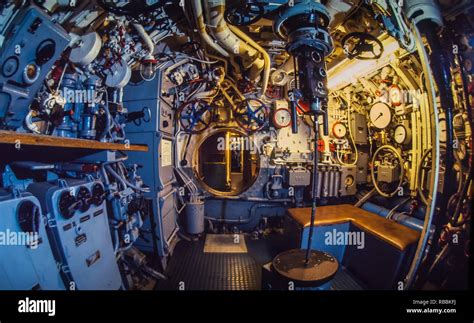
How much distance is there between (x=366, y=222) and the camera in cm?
328

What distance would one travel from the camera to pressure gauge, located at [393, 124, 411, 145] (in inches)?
158

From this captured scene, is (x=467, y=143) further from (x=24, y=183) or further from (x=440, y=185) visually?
(x=24, y=183)

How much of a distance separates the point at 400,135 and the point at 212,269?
4.68m

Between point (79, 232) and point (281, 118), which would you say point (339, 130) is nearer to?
point (281, 118)

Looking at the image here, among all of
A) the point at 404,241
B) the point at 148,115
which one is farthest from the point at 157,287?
the point at 404,241

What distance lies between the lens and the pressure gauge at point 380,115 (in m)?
4.34

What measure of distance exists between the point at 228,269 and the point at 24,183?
120 inches

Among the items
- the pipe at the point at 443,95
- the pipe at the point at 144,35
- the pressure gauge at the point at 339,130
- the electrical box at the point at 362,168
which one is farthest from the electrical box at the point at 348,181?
the pipe at the point at 144,35

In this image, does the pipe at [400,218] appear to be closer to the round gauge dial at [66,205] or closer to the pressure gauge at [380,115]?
the pressure gauge at [380,115]

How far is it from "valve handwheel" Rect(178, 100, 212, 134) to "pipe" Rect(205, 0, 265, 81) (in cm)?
131

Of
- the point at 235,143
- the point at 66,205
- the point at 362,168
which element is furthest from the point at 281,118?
the point at 66,205

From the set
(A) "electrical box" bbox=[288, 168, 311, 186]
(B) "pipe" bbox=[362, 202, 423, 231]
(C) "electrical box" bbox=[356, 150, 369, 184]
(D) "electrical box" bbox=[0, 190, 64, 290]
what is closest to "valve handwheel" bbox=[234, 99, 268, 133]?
(A) "electrical box" bbox=[288, 168, 311, 186]

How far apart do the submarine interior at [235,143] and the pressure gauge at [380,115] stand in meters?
0.03

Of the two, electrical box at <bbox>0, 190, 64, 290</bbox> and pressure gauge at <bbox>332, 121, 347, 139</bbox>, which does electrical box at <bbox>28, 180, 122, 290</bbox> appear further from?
pressure gauge at <bbox>332, 121, 347, 139</bbox>
